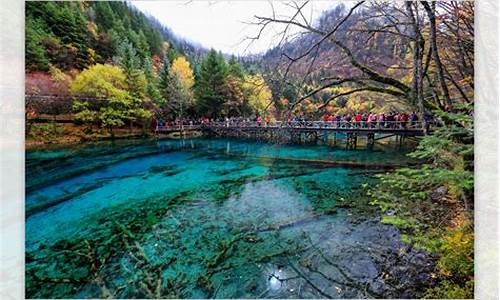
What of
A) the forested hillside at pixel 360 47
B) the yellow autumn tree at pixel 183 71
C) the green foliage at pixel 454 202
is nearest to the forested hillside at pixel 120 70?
the yellow autumn tree at pixel 183 71

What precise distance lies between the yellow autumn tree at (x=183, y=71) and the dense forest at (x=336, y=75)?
3cm

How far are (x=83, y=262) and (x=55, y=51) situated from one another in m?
2.41

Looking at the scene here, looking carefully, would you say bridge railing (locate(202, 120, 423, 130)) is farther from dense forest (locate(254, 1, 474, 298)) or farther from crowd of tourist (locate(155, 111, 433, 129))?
dense forest (locate(254, 1, 474, 298))

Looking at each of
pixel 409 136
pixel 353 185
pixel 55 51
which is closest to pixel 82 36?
pixel 55 51

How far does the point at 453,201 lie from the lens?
198 centimetres

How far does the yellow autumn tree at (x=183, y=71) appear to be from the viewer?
4.57 meters

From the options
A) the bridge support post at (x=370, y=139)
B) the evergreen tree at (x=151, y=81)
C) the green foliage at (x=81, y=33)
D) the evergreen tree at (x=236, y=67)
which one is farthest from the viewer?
the bridge support post at (x=370, y=139)

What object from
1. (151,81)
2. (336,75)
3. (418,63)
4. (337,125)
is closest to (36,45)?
(151,81)

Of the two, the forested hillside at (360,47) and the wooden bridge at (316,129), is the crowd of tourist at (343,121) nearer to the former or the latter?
the wooden bridge at (316,129)

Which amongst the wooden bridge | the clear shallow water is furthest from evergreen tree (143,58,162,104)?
the clear shallow water

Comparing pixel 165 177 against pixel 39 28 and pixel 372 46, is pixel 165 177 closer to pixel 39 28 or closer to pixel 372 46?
pixel 39 28

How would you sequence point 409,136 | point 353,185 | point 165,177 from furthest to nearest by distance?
1. point 165,177
2. point 409,136
3. point 353,185

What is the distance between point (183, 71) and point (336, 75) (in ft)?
11.1

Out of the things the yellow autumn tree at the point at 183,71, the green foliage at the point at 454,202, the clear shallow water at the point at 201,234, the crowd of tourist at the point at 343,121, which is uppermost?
the yellow autumn tree at the point at 183,71
